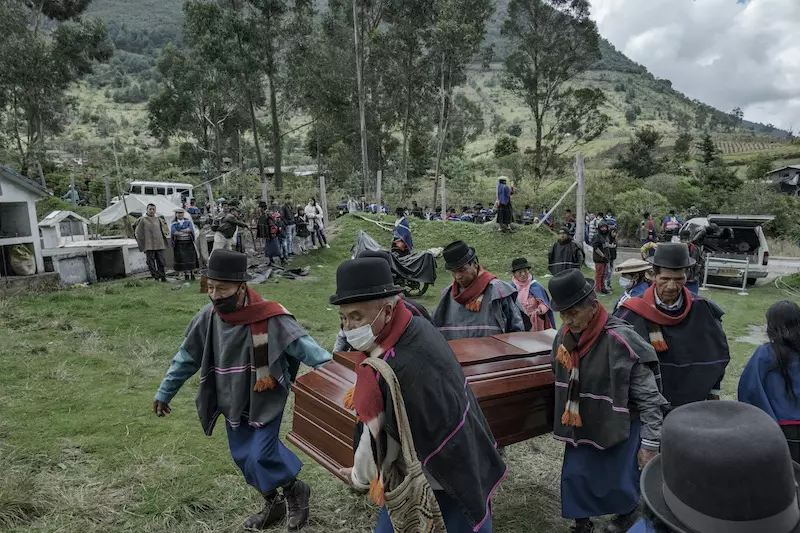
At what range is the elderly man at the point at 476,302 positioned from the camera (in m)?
3.82

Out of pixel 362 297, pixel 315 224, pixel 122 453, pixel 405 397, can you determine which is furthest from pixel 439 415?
pixel 315 224

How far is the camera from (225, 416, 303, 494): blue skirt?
108 inches

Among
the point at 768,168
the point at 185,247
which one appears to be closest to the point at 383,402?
the point at 185,247

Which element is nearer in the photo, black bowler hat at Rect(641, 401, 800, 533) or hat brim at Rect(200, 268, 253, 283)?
black bowler hat at Rect(641, 401, 800, 533)

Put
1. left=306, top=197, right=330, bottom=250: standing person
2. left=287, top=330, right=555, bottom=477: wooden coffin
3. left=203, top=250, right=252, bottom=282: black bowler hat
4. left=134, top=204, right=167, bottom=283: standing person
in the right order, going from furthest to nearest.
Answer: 1. left=306, top=197, right=330, bottom=250: standing person
2. left=134, top=204, right=167, bottom=283: standing person
3. left=203, top=250, right=252, bottom=282: black bowler hat
4. left=287, top=330, right=555, bottom=477: wooden coffin

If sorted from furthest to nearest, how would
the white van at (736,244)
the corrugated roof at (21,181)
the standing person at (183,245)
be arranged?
1. the white van at (736,244)
2. the standing person at (183,245)
3. the corrugated roof at (21,181)

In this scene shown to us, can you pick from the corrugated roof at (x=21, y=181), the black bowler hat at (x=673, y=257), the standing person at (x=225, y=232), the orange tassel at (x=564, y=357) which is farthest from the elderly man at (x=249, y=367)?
the corrugated roof at (x=21, y=181)

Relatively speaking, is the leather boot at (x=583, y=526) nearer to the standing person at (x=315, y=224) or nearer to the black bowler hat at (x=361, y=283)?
the black bowler hat at (x=361, y=283)

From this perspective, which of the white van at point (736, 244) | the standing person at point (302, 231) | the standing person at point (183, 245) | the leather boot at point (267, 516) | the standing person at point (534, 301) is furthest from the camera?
the standing person at point (302, 231)

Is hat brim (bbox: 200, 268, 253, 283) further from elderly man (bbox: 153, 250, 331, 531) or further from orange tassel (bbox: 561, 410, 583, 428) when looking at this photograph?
orange tassel (bbox: 561, 410, 583, 428)

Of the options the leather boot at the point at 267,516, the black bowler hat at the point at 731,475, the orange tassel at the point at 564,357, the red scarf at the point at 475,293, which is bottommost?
the leather boot at the point at 267,516

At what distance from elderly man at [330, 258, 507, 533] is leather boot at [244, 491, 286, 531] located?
1.27 m

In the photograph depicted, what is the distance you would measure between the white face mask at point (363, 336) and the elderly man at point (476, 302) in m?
2.02

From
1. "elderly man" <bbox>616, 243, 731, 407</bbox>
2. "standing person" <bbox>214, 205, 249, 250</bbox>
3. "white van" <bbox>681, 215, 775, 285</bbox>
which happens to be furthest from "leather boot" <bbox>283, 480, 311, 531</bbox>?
"white van" <bbox>681, 215, 775, 285</bbox>
